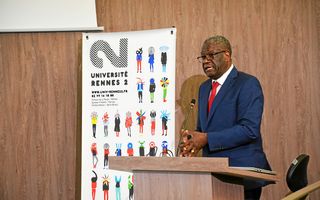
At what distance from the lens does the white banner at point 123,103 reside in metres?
4.36

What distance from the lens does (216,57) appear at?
335cm

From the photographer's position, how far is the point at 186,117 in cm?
470

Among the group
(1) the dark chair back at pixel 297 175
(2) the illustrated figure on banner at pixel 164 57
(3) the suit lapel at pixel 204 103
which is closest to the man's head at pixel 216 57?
(3) the suit lapel at pixel 204 103

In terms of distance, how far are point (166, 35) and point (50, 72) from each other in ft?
4.05

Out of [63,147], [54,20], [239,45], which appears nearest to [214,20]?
[239,45]

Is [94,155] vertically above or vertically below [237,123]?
below

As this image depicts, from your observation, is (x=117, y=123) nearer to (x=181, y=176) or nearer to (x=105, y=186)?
(x=105, y=186)

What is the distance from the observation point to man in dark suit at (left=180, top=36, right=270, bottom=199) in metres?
2.98

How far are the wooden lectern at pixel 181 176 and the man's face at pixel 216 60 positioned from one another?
913mm

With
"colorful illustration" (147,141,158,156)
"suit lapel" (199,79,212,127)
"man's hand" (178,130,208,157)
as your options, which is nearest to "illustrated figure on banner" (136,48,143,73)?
"colorful illustration" (147,141,158,156)

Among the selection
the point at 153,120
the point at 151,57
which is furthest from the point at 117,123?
the point at 151,57

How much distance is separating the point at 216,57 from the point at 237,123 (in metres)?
0.46

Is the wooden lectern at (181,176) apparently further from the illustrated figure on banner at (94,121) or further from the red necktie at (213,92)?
the illustrated figure on banner at (94,121)

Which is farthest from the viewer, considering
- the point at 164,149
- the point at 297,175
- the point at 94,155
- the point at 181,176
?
the point at 94,155
